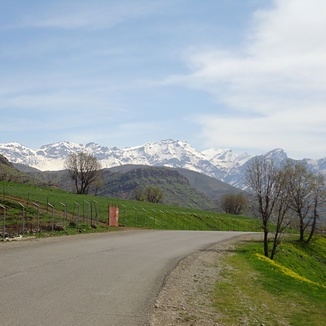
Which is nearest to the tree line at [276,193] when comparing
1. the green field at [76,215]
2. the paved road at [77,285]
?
the green field at [76,215]

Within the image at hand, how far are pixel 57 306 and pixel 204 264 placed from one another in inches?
439

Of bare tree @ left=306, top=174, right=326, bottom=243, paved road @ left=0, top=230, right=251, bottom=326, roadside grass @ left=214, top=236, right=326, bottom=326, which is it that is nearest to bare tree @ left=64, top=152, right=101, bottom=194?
bare tree @ left=306, top=174, right=326, bottom=243

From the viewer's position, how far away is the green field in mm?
36688

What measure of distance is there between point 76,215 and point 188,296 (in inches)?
1419

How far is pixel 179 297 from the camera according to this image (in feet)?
41.0

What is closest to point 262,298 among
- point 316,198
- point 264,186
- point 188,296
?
point 188,296

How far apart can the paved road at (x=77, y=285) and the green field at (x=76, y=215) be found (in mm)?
10536

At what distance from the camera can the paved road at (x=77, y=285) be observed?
369 inches

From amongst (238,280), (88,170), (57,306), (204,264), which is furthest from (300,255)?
(88,170)

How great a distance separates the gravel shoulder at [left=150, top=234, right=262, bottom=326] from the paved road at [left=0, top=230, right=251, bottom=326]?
1.06ft

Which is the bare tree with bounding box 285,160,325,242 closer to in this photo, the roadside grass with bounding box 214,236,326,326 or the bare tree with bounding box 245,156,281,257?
the bare tree with bounding box 245,156,281,257

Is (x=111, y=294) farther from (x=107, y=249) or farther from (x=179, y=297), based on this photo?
(x=107, y=249)

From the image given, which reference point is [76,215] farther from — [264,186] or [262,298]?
[262,298]

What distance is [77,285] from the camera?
12672 mm
